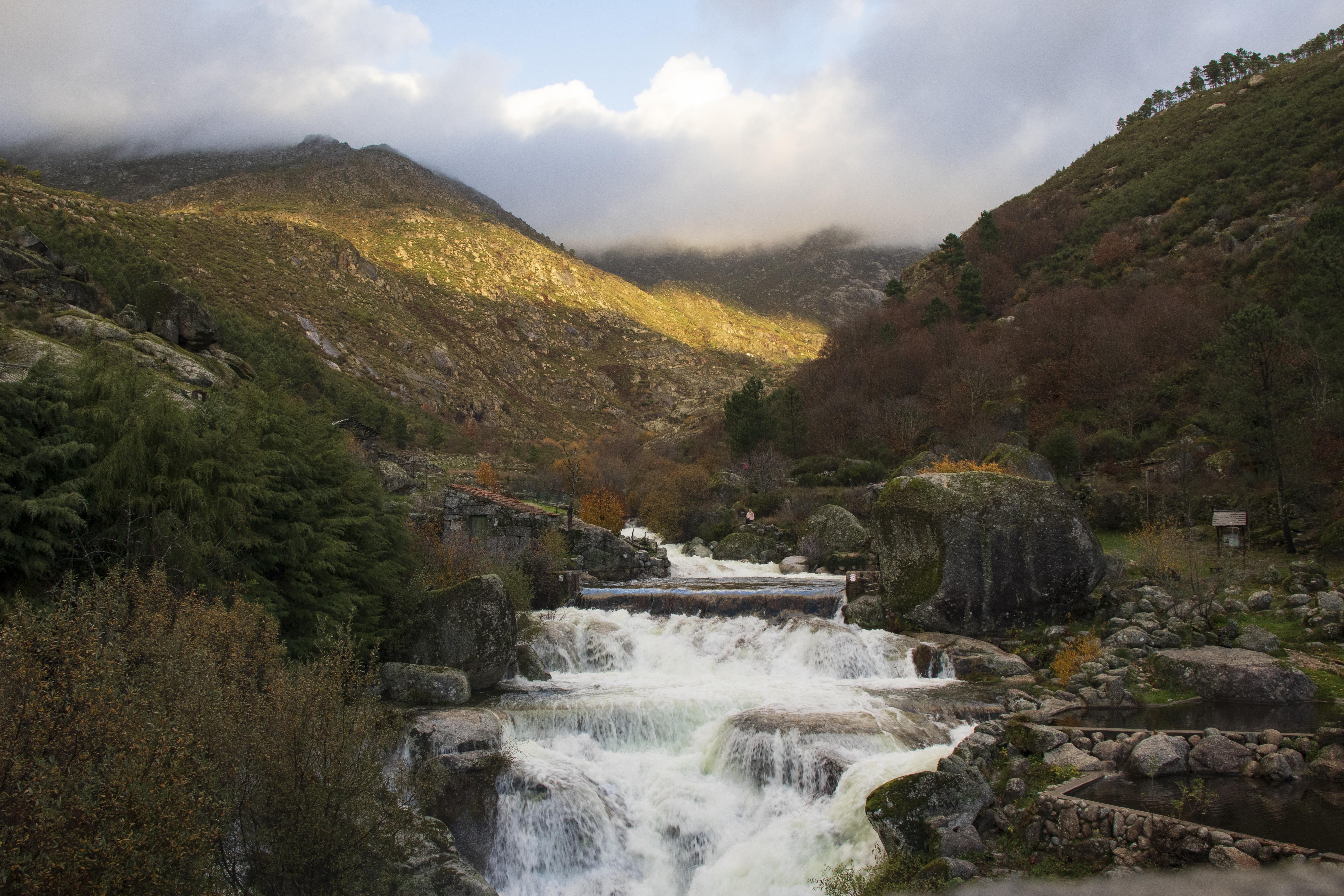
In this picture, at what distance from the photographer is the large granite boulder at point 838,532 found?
35094 millimetres

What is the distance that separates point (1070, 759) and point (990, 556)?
30.0 feet

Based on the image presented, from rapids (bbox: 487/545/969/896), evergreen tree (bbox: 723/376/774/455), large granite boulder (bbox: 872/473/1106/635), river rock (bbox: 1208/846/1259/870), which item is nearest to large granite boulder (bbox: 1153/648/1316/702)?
large granite boulder (bbox: 872/473/1106/635)

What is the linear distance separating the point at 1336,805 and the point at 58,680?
15592 mm

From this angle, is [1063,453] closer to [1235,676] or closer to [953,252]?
[1235,676]

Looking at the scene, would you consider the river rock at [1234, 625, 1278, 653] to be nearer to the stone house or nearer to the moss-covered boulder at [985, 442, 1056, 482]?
the moss-covered boulder at [985, 442, 1056, 482]

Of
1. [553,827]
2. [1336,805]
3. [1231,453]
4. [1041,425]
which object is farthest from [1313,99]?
[553,827]

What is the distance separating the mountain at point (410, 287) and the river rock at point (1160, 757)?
4204cm

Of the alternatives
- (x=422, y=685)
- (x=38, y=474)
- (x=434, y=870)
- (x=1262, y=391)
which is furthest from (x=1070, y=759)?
(x=1262, y=391)

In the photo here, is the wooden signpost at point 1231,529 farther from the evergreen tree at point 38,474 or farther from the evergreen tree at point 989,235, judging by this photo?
the evergreen tree at point 989,235

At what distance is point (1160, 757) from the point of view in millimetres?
11648

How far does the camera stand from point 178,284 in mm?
60344

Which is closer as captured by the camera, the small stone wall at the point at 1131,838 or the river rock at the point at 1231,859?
the river rock at the point at 1231,859

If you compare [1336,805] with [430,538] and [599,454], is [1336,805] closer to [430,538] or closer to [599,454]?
[430,538]

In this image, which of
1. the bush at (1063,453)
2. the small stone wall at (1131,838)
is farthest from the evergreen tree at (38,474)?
the bush at (1063,453)
